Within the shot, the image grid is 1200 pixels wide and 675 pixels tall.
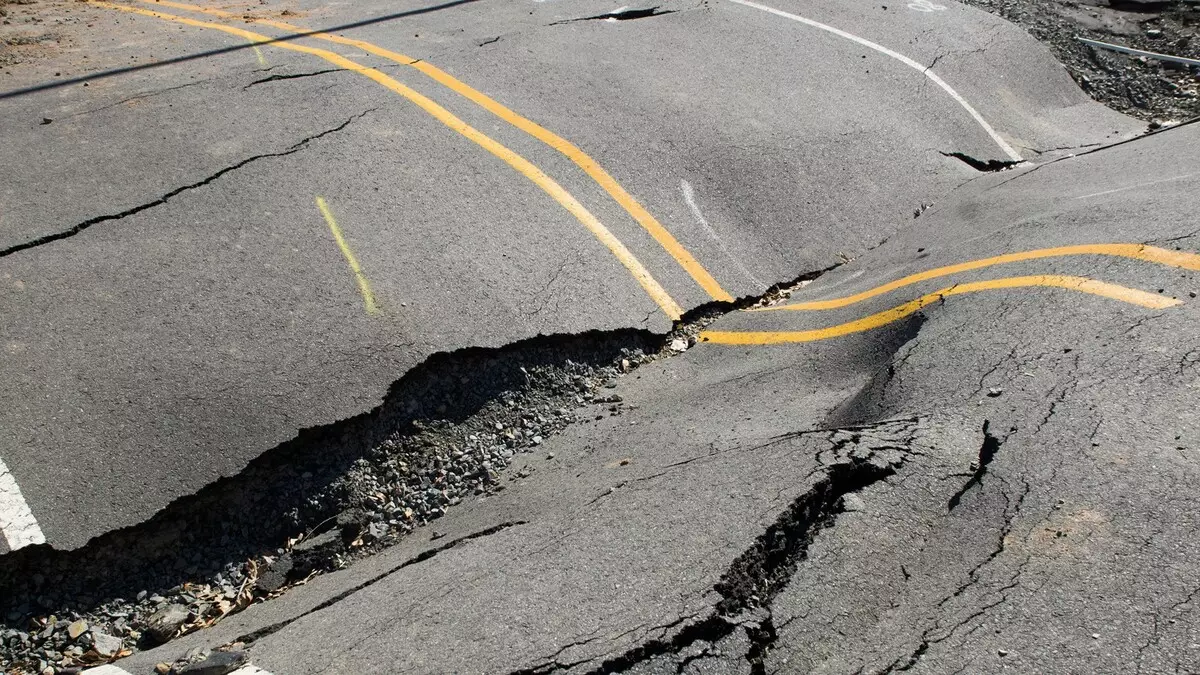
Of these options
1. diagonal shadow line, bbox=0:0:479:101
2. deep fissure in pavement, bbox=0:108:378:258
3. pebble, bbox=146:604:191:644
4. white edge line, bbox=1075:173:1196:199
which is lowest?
white edge line, bbox=1075:173:1196:199

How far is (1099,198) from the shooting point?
22.8 ft

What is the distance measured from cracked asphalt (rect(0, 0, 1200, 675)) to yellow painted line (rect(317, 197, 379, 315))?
3 cm

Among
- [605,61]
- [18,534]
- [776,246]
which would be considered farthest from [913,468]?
[605,61]

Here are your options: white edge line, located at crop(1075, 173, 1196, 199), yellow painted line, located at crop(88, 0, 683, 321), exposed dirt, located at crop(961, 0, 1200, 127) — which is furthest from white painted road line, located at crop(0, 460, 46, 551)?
exposed dirt, located at crop(961, 0, 1200, 127)

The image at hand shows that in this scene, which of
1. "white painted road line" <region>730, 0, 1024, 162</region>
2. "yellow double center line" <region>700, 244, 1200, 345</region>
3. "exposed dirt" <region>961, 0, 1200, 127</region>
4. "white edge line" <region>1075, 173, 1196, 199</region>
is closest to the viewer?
"yellow double center line" <region>700, 244, 1200, 345</region>

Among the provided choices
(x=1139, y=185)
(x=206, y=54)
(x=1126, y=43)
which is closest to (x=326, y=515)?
(x=206, y=54)

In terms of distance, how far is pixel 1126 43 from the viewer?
1120 centimetres

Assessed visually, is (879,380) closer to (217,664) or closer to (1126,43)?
(217,664)

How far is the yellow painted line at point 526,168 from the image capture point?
22.1ft

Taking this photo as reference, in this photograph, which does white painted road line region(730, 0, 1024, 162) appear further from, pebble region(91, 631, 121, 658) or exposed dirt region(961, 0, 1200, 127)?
pebble region(91, 631, 121, 658)

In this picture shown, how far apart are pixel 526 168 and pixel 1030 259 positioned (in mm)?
3662

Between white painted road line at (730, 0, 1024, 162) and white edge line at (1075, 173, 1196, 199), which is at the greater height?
white painted road line at (730, 0, 1024, 162)

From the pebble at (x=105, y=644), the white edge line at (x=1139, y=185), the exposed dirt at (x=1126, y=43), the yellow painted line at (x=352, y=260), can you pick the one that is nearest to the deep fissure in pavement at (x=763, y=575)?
the pebble at (x=105, y=644)

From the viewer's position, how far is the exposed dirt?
10.1 meters
